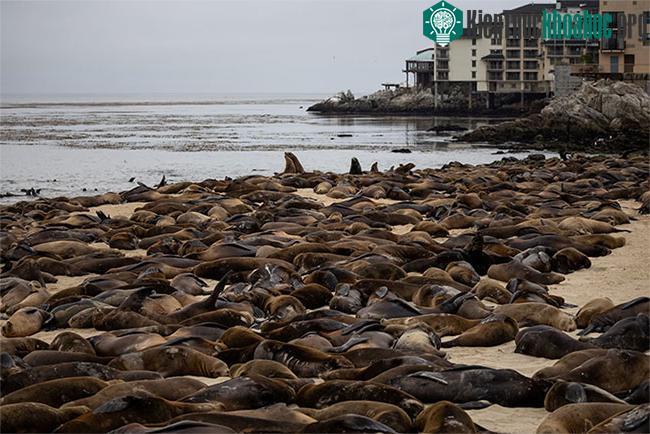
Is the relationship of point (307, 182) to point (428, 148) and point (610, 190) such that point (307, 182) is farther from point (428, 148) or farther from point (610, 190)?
point (428, 148)

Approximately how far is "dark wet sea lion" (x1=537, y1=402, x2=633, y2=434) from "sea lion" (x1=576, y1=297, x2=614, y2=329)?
298 centimetres

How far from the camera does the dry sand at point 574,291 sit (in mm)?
5707

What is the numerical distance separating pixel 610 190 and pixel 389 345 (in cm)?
1295

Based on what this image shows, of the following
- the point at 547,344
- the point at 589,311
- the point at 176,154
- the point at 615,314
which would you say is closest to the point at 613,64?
the point at 176,154

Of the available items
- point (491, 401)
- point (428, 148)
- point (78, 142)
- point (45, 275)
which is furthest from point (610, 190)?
point (78, 142)

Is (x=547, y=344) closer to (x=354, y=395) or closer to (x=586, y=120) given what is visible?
(x=354, y=395)

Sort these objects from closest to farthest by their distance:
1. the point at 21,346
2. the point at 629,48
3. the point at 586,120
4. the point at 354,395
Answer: the point at 354,395, the point at 21,346, the point at 586,120, the point at 629,48

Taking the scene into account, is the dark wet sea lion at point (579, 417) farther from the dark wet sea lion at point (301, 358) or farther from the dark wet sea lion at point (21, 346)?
the dark wet sea lion at point (21, 346)

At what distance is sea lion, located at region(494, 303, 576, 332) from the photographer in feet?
26.9

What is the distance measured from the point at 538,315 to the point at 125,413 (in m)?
4.26

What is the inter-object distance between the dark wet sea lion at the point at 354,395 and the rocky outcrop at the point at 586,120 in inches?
1688

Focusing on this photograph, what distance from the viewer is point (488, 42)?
98375 mm

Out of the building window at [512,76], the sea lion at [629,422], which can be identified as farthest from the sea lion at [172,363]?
the building window at [512,76]

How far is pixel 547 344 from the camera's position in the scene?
718 centimetres
